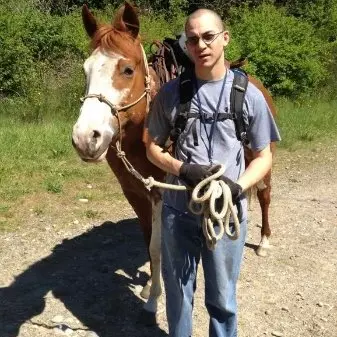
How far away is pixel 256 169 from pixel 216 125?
0.95 ft

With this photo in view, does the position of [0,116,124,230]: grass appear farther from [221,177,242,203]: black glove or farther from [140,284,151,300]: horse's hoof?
[221,177,242,203]: black glove

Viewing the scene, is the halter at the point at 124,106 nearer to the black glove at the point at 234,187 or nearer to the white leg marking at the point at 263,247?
the black glove at the point at 234,187

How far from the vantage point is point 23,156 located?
763 centimetres

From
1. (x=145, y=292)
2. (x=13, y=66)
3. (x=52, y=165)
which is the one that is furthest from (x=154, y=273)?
(x=13, y=66)

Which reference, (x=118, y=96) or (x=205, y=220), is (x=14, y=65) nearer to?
(x=118, y=96)

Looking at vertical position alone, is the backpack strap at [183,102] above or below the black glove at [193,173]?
above

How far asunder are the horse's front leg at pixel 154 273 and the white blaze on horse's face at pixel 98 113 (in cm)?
99

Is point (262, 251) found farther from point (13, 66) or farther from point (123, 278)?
point (13, 66)

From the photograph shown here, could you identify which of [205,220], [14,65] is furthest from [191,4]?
[205,220]

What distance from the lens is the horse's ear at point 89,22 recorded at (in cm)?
339

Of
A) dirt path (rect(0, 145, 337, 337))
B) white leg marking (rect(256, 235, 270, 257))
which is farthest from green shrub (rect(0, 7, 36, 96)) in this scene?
white leg marking (rect(256, 235, 270, 257))

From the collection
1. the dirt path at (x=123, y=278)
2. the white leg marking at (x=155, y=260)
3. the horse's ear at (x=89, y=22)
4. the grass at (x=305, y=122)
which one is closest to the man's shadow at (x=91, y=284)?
the dirt path at (x=123, y=278)

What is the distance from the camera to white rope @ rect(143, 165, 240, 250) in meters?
2.43

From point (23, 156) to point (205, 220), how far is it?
5592 millimetres
